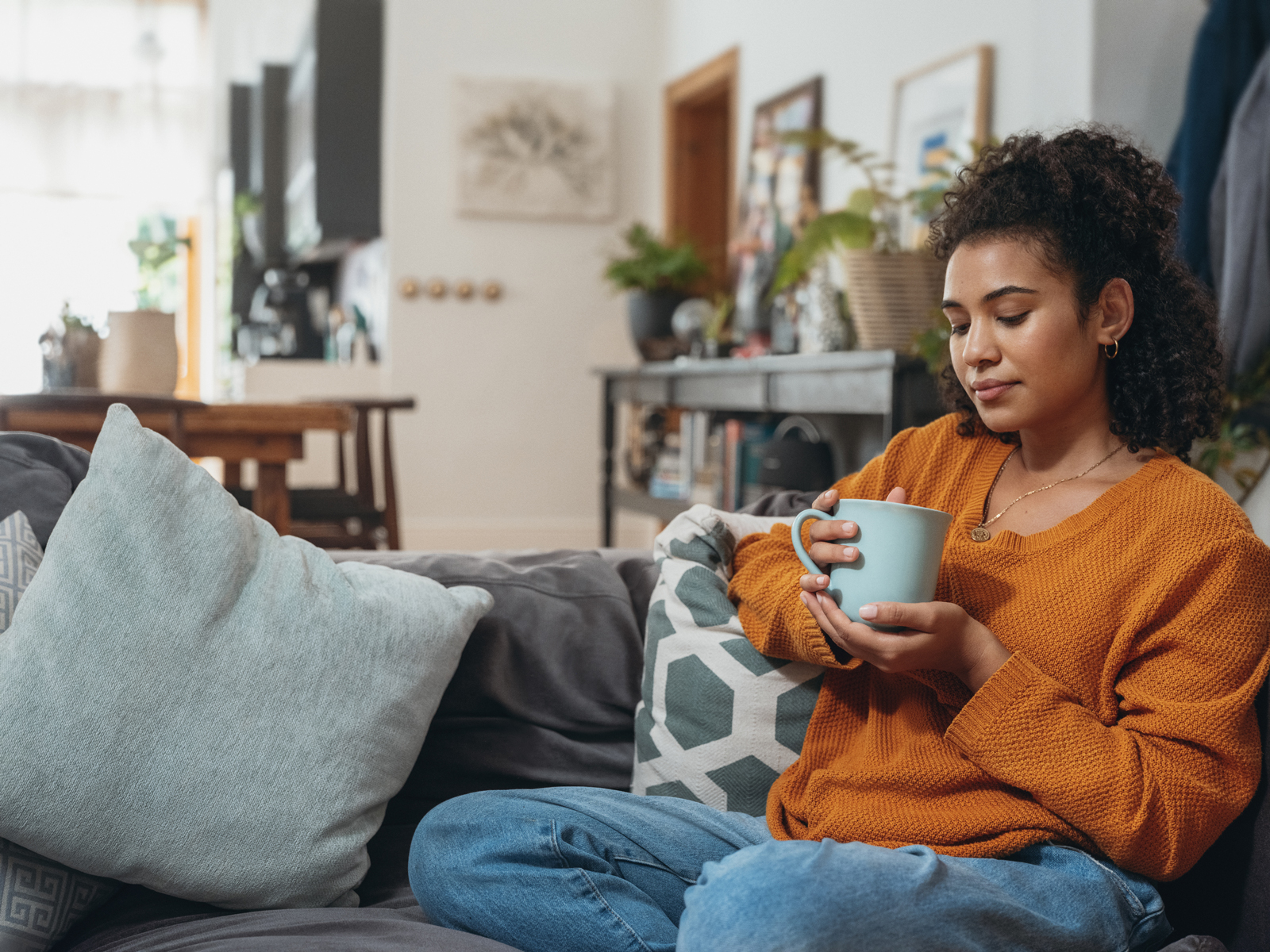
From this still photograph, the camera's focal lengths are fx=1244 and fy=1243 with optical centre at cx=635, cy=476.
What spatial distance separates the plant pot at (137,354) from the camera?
2.68 metres

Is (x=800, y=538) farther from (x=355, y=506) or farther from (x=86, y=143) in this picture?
(x=86, y=143)

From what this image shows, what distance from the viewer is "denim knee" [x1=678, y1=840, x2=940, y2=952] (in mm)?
890

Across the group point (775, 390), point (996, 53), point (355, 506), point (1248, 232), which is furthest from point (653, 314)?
point (1248, 232)

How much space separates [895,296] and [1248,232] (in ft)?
2.33

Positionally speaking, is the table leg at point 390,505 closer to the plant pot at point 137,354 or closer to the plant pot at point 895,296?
the plant pot at point 137,354

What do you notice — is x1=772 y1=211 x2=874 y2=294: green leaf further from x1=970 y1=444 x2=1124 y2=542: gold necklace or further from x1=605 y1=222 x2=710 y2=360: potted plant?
x1=970 y1=444 x2=1124 y2=542: gold necklace

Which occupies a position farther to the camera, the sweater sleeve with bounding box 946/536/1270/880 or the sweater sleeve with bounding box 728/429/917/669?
the sweater sleeve with bounding box 728/429/917/669

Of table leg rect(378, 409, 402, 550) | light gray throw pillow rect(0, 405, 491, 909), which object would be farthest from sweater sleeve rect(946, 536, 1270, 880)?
table leg rect(378, 409, 402, 550)

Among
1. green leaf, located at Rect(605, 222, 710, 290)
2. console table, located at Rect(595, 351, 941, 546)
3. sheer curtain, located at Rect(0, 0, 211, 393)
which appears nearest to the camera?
console table, located at Rect(595, 351, 941, 546)

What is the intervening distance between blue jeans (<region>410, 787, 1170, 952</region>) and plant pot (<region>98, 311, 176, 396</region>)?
6.04ft

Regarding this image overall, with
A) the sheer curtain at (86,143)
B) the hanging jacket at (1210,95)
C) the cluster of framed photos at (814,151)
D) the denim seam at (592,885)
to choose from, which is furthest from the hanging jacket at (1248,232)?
the sheer curtain at (86,143)

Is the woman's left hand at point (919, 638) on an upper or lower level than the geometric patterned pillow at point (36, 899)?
upper

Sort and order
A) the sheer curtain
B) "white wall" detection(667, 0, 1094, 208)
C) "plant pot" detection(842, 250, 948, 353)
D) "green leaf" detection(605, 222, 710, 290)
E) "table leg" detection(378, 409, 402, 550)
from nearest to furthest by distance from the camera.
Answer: "plant pot" detection(842, 250, 948, 353)
"white wall" detection(667, 0, 1094, 208)
"table leg" detection(378, 409, 402, 550)
"green leaf" detection(605, 222, 710, 290)
the sheer curtain

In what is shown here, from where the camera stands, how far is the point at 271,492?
106 inches
